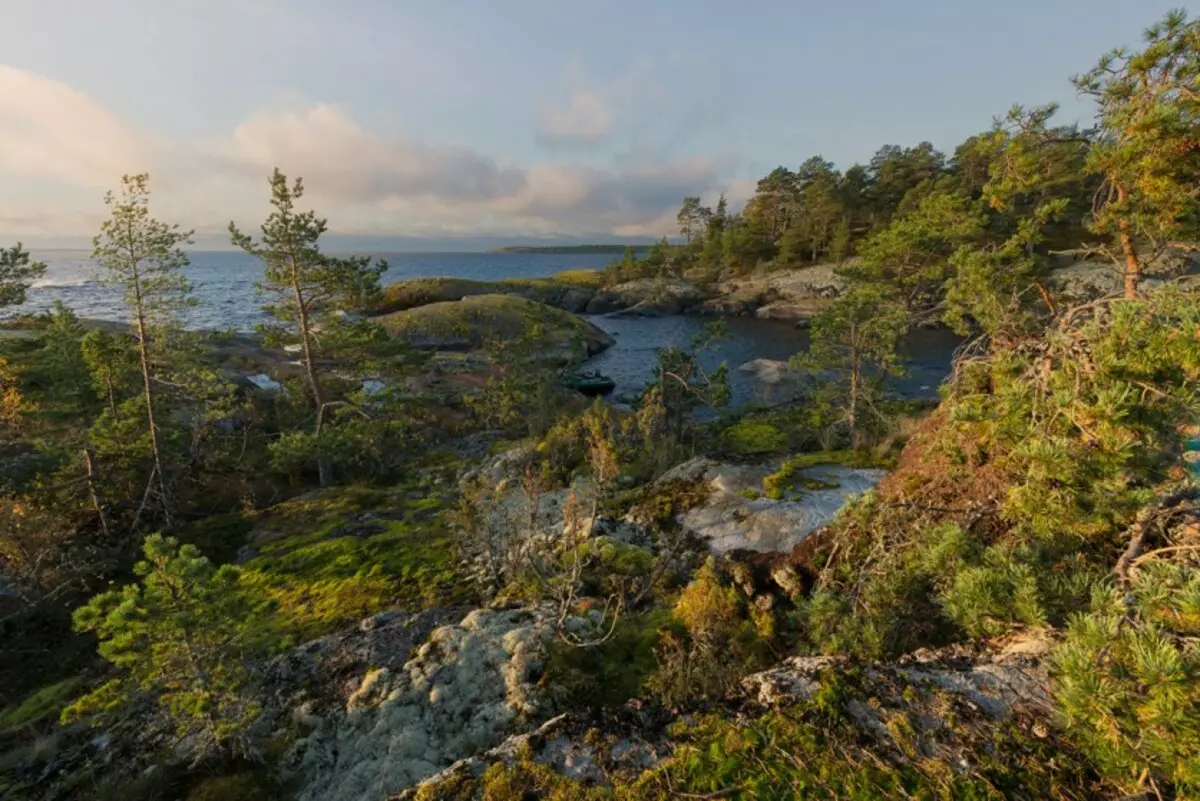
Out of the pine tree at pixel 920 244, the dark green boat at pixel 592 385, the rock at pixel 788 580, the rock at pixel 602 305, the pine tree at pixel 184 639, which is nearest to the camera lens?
the pine tree at pixel 184 639

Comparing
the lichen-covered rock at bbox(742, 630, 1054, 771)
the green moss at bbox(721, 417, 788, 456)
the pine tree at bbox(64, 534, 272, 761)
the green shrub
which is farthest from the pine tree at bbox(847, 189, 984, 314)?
the pine tree at bbox(64, 534, 272, 761)

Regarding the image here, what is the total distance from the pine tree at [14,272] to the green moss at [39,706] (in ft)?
46.1

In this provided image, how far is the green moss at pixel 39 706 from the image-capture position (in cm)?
816

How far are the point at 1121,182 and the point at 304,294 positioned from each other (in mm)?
22389

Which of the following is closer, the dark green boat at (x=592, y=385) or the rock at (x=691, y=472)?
the rock at (x=691, y=472)

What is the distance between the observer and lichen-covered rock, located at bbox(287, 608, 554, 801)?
204 inches

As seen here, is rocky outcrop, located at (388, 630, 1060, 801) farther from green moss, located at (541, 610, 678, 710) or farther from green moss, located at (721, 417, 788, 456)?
green moss, located at (721, 417, 788, 456)

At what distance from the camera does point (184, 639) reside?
5.29 metres

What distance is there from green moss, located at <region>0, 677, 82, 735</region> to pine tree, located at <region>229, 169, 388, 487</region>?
33.1ft

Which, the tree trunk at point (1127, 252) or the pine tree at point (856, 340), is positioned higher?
the tree trunk at point (1127, 252)

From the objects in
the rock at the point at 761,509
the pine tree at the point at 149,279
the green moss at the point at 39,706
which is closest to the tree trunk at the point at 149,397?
the pine tree at the point at 149,279

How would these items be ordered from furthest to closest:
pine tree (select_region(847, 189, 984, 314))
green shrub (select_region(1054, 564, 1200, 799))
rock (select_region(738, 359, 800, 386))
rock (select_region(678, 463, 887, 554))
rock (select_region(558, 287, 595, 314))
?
rock (select_region(558, 287, 595, 314)), rock (select_region(738, 359, 800, 386)), pine tree (select_region(847, 189, 984, 314)), rock (select_region(678, 463, 887, 554)), green shrub (select_region(1054, 564, 1200, 799))

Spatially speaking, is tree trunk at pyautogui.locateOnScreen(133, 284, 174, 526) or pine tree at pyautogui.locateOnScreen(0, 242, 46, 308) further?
pine tree at pyautogui.locateOnScreen(0, 242, 46, 308)

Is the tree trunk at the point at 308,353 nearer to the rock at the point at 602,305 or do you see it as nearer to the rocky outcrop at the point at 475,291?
the rocky outcrop at the point at 475,291
